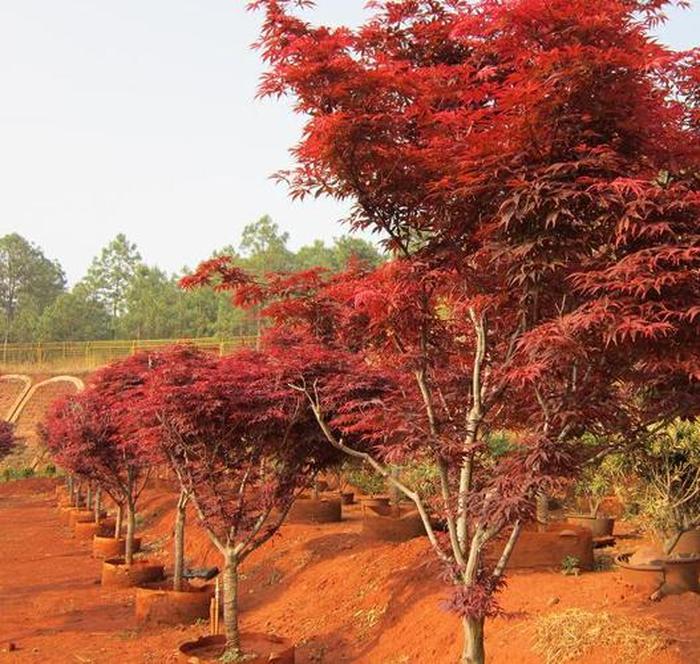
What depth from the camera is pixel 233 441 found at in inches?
328

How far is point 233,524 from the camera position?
813 cm

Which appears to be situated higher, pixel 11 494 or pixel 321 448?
pixel 321 448

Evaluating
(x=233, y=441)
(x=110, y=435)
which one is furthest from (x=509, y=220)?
(x=110, y=435)

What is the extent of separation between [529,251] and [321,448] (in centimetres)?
501

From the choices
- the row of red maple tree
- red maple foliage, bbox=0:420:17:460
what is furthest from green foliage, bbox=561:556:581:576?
red maple foliage, bbox=0:420:17:460

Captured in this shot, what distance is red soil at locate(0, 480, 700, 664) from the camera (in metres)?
6.74

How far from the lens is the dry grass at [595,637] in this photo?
5.82 metres

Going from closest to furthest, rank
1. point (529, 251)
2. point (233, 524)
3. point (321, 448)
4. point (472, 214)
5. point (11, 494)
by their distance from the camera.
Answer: point (529, 251) < point (472, 214) < point (233, 524) < point (321, 448) < point (11, 494)

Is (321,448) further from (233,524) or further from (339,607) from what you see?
(339,607)

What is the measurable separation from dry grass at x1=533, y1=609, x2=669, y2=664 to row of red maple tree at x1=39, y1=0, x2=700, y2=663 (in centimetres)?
163

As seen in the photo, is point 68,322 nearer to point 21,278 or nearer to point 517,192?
point 21,278

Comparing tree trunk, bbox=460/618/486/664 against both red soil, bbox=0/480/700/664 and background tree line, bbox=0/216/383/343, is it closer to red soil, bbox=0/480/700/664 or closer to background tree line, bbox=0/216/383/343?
red soil, bbox=0/480/700/664

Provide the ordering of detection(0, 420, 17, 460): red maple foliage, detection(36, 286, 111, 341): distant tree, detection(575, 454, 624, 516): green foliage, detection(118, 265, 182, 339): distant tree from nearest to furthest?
detection(575, 454, 624, 516): green foliage, detection(0, 420, 17, 460): red maple foliage, detection(36, 286, 111, 341): distant tree, detection(118, 265, 182, 339): distant tree

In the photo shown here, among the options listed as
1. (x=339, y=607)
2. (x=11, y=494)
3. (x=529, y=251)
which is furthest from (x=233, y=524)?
(x=11, y=494)
